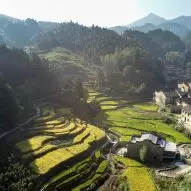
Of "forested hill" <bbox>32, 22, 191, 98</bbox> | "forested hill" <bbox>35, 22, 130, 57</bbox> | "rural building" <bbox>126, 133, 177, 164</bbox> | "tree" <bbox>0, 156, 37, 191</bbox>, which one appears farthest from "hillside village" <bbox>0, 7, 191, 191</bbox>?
"forested hill" <bbox>35, 22, 130, 57</bbox>

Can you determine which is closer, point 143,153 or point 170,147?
point 143,153

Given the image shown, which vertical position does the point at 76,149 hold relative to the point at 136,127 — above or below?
above

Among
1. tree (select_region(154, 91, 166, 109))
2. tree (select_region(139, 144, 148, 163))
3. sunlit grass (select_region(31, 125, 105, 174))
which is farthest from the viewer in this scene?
tree (select_region(154, 91, 166, 109))

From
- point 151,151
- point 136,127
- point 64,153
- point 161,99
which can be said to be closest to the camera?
point 64,153

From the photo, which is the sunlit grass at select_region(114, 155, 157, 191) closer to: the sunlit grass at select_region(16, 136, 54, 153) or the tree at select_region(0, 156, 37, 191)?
the sunlit grass at select_region(16, 136, 54, 153)

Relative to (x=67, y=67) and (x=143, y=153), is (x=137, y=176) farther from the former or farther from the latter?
(x=67, y=67)

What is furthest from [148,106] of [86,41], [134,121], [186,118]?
[86,41]

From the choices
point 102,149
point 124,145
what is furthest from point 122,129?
point 102,149

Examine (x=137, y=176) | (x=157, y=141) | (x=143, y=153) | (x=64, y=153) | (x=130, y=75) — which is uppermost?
(x=130, y=75)

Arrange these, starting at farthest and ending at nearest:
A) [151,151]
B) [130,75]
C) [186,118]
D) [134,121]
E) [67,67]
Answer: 1. [67,67]
2. [130,75]
3. [134,121]
4. [186,118]
5. [151,151]
